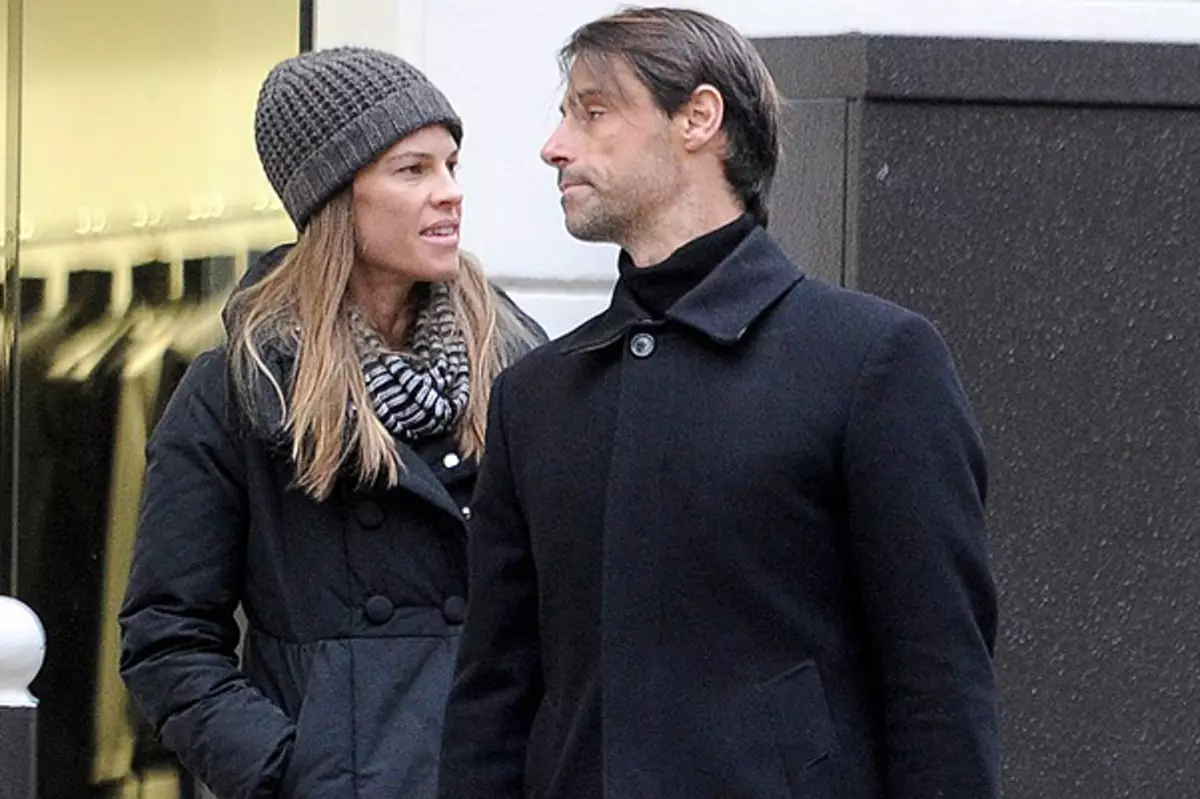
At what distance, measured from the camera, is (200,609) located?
388 cm

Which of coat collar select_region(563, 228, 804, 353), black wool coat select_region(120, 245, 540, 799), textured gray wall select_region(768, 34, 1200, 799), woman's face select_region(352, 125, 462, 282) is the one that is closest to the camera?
coat collar select_region(563, 228, 804, 353)

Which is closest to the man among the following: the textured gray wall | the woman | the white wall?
the woman

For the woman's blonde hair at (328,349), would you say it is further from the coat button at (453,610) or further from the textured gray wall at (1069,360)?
the textured gray wall at (1069,360)

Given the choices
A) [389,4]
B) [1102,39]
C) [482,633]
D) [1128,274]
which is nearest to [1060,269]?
[1128,274]

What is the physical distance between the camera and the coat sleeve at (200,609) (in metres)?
3.82

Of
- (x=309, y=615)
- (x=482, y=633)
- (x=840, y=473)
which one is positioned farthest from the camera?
(x=309, y=615)

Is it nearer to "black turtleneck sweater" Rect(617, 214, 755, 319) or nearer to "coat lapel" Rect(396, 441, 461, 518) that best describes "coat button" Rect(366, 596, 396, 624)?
"coat lapel" Rect(396, 441, 461, 518)

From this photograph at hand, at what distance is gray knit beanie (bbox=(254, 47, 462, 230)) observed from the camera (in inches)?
159

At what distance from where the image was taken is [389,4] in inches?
204

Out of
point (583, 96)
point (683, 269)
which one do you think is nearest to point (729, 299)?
point (683, 269)

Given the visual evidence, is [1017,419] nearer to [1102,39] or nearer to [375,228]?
[1102,39]

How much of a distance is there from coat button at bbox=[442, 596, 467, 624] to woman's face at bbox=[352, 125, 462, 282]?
48cm

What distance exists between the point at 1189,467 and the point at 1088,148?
2.09ft

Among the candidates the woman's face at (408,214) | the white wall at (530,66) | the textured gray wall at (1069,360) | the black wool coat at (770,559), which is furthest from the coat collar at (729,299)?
the white wall at (530,66)
